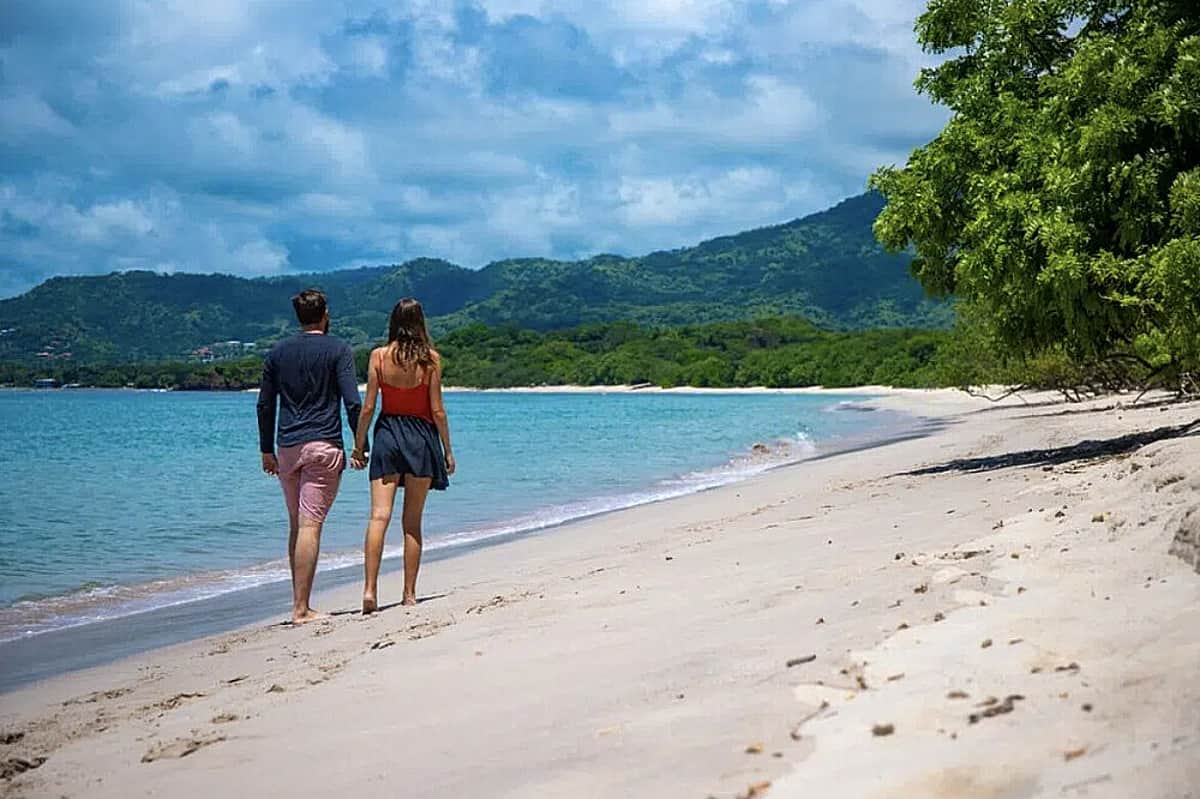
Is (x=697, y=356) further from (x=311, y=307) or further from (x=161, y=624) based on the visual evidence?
(x=311, y=307)

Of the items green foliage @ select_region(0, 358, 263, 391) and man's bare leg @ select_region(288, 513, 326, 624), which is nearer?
man's bare leg @ select_region(288, 513, 326, 624)

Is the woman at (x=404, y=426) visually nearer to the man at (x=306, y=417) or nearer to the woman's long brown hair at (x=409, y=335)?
the woman's long brown hair at (x=409, y=335)

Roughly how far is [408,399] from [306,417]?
0.78 meters

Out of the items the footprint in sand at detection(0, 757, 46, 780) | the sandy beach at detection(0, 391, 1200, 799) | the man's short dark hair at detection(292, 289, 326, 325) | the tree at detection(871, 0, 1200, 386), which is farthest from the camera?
the tree at detection(871, 0, 1200, 386)

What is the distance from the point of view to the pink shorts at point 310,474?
8.68 m

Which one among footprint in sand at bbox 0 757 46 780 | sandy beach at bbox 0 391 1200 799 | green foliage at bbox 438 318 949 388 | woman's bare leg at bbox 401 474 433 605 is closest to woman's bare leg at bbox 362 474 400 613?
woman's bare leg at bbox 401 474 433 605

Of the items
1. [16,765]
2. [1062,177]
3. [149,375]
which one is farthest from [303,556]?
[149,375]

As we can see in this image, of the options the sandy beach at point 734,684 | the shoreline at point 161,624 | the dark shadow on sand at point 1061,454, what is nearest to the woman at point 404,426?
the sandy beach at point 734,684

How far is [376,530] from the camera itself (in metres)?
9.16

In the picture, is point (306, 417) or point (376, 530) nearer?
point (306, 417)

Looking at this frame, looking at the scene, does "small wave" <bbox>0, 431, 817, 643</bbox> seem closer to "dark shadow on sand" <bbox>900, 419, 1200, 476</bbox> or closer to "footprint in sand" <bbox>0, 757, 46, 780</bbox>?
"dark shadow on sand" <bbox>900, 419, 1200, 476</bbox>

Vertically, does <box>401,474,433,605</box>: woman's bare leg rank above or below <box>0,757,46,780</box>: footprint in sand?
above

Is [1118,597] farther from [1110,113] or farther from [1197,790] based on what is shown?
[1110,113]

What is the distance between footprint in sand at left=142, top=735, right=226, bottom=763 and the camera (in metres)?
5.11
